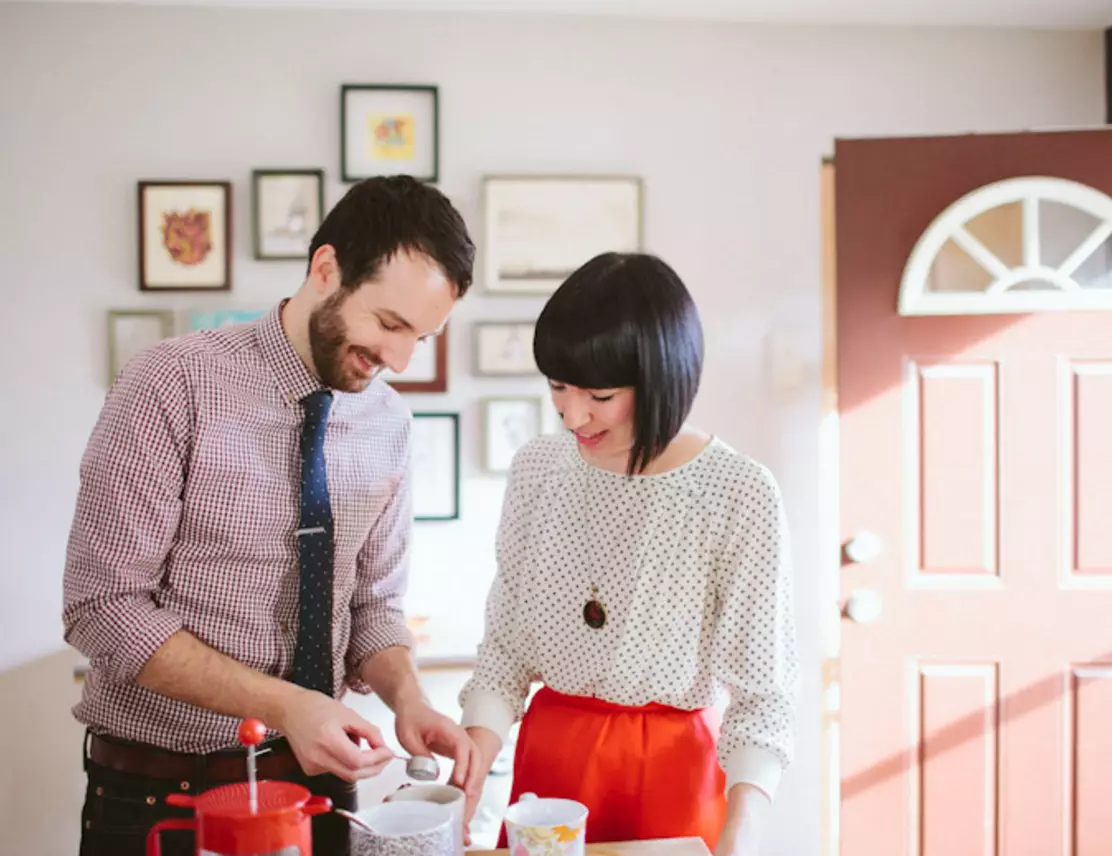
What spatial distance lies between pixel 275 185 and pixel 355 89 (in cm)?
34

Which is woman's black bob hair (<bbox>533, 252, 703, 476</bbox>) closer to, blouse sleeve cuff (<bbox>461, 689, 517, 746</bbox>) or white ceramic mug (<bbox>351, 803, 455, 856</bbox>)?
blouse sleeve cuff (<bbox>461, 689, 517, 746</bbox>)

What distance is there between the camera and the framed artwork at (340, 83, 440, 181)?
273cm

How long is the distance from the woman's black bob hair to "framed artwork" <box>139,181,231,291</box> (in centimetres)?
177

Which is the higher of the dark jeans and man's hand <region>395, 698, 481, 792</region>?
man's hand <region>395, 698, 481, 792</region>

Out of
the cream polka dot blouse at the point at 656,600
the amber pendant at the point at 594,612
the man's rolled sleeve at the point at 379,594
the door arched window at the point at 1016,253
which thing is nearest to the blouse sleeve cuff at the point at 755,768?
the cream polka dot blouse at the point at 656,600

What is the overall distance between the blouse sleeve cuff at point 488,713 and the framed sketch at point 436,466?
4.75 ft

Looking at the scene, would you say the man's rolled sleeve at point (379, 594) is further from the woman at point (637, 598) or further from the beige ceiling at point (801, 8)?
the beige ceiling at point (801, 8)

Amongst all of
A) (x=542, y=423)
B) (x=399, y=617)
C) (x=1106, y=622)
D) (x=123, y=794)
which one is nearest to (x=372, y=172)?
(x=542, y=423)

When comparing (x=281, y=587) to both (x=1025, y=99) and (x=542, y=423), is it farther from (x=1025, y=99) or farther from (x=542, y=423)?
(x=1025, y=99)

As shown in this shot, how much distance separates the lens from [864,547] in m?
2.51

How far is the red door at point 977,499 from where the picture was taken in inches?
97.8

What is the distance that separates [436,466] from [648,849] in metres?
1.76

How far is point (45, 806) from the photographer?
2.71m

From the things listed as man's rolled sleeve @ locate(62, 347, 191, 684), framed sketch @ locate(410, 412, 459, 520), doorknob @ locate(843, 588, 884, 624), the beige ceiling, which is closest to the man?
man's rolled sleeve @ locate(62, 347, 191, 684)
